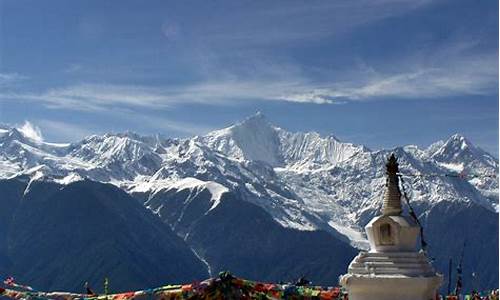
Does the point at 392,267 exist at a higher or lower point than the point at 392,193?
lower

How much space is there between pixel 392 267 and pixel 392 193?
303cm

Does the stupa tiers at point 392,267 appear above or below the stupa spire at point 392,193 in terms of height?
below

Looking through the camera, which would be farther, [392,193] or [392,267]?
[392,193]

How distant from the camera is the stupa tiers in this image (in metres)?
30.4

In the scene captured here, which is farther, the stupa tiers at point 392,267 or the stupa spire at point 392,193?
the stupa spire at point 392,193

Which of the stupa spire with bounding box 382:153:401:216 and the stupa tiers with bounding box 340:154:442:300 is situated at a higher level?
the stupa spire with bounding box 382:153:401:216

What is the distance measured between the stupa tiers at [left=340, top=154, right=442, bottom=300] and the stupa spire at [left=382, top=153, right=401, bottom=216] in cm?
3

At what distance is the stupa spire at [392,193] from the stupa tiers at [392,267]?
0.11ft

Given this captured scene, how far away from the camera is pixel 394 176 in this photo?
33.2 metres

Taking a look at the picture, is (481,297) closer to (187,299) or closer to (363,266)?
(363,266)

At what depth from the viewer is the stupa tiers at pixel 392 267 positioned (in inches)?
1196

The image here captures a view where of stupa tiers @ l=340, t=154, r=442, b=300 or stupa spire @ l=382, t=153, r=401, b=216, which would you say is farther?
stupa spire @ l=382, t=153, r=401, b=216

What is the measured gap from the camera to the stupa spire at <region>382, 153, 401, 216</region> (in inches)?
1271

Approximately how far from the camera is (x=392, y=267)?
3072 cm
